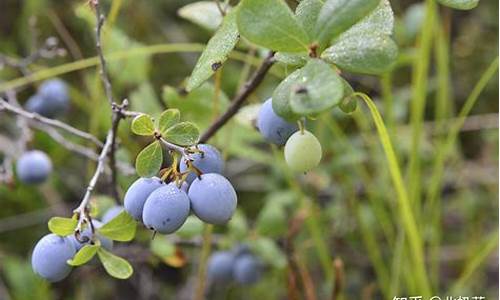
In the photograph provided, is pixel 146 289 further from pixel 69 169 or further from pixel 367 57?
pixel 367 57

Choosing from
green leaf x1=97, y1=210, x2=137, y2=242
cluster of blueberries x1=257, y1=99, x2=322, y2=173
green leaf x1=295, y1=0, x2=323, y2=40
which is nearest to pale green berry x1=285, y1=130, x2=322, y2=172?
cluster of blueberries x1=257, y1=99, x2=322, y2=173

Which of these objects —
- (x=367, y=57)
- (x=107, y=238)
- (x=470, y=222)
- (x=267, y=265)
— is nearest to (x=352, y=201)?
(x=267, y=265)

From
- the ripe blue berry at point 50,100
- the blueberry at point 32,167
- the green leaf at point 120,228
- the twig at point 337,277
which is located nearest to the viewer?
the green leaf at point 120,228

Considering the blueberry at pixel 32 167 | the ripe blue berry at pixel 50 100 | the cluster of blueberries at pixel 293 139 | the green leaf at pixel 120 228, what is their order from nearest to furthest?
the cluster of blueberries at pixel 293 139 → the green leaf at pixel 120 228 → the blueberry at pixel 32 167 → the ripe blue berry at pixel 50 100

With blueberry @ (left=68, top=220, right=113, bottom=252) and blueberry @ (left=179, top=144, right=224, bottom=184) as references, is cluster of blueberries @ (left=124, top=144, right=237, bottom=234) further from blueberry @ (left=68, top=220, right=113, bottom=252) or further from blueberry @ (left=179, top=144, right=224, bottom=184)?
blueberry @ (left=68, top=220, right=113, bottom=252)

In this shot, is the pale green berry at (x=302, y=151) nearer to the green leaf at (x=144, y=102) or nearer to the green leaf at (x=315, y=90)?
the green leaf at (x=315, y=90)

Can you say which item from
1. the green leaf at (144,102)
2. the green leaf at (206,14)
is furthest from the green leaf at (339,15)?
the green leaf at (144,102)

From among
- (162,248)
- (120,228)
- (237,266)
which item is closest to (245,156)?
(237,266)
